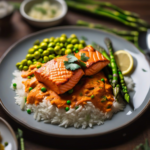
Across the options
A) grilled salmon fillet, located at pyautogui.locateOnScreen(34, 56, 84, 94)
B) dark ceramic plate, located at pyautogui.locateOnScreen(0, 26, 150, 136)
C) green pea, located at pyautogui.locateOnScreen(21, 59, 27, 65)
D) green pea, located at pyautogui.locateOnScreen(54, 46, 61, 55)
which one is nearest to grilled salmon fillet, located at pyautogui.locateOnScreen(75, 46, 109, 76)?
grilled salmon fillet, located at pyautogui.locateOnScreen(34, 56, 84, 94)

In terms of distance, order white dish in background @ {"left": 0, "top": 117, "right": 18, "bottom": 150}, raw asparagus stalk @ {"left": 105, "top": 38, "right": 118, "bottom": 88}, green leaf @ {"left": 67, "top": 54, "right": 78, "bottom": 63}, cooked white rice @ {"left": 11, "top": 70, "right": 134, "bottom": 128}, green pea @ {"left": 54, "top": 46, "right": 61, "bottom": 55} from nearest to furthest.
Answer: white dish in background @ {"left": 0, "top": 117, "right": 18, "bottom": 150}
cooked white rice @ {"left": 11, "top": 70, "right": 134, "bottom": 128}
green leaf @ {"left": 67, "top": 54, "right": 78, "bottom": 63}
raw asparagus stalk @ {"left": 105, "top": 38, "right": 118, "bottom": 88}
green pea @ {"left": 54, "top": 46, "right": 61, "bottom": 55}

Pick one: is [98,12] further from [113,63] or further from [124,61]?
[113,63]

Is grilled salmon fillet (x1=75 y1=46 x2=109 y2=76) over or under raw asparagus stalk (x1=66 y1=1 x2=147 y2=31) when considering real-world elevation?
under

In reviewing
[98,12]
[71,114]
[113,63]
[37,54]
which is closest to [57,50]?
[37,54]

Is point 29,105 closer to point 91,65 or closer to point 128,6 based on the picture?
point 91,65

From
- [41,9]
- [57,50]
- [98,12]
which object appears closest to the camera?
[57,50]

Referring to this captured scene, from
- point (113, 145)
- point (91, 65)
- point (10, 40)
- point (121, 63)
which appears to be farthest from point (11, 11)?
point (113, 145)

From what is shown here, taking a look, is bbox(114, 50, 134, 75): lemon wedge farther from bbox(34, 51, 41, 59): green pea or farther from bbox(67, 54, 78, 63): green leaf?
bbox(34, 51, 41, 59): green pea
